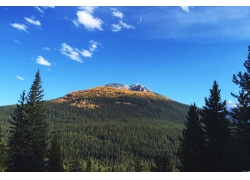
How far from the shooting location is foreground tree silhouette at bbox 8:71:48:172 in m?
32.2

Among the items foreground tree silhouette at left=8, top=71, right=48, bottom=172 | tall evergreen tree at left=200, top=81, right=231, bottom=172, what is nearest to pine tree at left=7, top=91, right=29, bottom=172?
foreground tree silhouette at left=8, top=71, right=48, bottom=172

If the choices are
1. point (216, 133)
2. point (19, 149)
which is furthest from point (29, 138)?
point (216, 133)

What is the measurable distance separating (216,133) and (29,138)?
24.0m

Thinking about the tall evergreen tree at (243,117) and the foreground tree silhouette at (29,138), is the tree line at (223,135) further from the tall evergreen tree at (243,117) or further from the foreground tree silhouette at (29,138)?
the foreground tree silhouette at (29,138)

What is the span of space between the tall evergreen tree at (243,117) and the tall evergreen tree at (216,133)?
6.54 ft

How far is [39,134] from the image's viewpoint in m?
33.9

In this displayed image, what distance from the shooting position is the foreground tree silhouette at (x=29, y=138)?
32188 millimetres

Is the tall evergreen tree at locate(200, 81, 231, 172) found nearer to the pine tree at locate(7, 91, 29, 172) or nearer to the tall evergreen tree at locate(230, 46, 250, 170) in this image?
the tall evergreen tree at locate(230, 46, 250, 170)

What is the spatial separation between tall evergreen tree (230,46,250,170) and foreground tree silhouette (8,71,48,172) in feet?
80.7

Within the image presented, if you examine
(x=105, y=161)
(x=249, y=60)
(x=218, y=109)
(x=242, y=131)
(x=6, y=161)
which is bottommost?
(x=105, y=161)

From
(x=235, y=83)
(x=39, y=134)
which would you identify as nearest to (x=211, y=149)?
(x=235, y=83)

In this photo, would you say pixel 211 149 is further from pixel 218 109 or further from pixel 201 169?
pixel 218 109

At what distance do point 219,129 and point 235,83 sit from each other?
4.89m

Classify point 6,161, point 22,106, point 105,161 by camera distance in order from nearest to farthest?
point 6,161, point 22,106, point 105,161
